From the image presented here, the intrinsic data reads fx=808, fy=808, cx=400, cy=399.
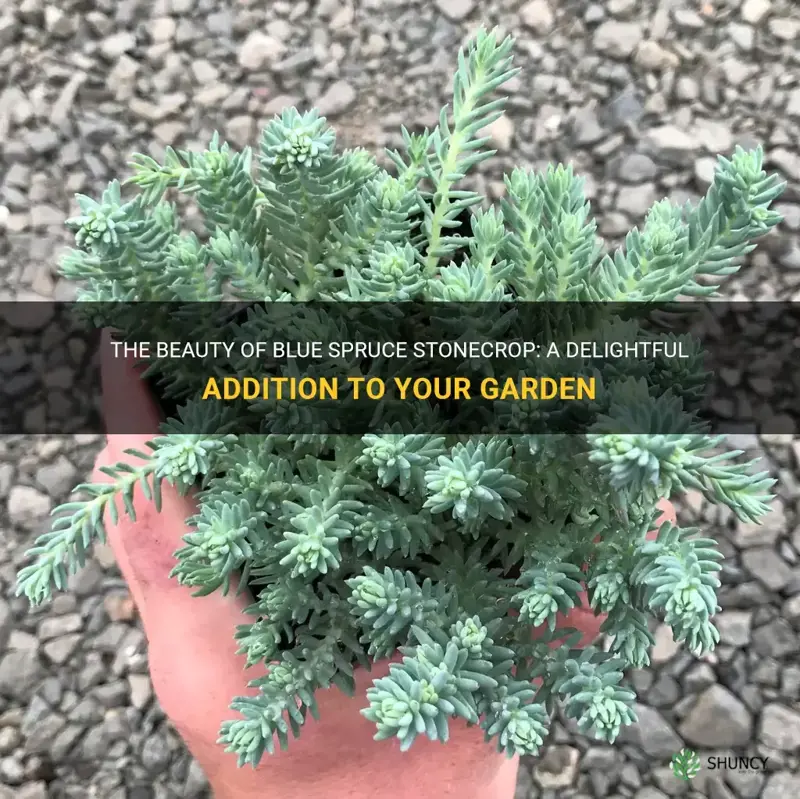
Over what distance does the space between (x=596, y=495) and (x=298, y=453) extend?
0.78 feet

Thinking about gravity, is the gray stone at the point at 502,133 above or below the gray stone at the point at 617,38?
below

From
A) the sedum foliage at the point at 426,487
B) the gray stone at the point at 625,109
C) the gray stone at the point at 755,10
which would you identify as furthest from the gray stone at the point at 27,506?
the gray stone at the point at 755,10

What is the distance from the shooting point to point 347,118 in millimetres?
1453

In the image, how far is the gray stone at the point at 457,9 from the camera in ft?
4.99

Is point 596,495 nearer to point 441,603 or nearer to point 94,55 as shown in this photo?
point 441,603

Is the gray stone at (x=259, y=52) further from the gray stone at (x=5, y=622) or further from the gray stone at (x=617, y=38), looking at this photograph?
the gray stone at (x=5, y=622)

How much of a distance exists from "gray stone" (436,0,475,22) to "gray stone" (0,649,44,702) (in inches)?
51.5

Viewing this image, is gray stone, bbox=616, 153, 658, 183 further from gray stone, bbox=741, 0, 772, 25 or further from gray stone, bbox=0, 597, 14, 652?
gray stone, bbox=0, 597, 14, 652

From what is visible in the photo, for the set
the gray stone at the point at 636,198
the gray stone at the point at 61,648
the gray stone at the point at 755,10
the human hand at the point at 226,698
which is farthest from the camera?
the gray stone at the point at 755,10

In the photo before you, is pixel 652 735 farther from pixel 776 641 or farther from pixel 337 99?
pixel 337 99

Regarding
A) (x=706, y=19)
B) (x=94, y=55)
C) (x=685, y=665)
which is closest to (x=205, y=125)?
(x=94, y=55)

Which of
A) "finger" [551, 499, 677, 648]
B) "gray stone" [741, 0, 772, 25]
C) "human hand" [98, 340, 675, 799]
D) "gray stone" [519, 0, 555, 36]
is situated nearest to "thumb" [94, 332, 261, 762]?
"human hand" [98, 340, 675, 799]

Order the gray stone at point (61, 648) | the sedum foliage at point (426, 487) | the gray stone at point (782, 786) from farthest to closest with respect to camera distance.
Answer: the gray stone at point (61, 648) < the gray stone at point (782, 786) < the sedum foliage at point (426, 487)

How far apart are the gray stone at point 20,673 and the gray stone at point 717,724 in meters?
0.93
